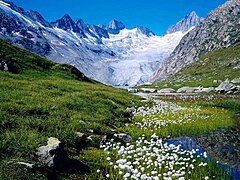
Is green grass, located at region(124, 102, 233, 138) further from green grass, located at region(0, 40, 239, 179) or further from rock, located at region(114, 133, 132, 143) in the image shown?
rock, located at region(114, 133, 132, 143)

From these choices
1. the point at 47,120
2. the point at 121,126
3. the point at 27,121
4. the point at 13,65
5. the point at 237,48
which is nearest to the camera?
the point at 27,121

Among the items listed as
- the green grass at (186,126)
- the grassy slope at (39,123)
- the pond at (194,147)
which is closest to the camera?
the grassy slope at (39,123)

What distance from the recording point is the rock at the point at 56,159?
11188 mm

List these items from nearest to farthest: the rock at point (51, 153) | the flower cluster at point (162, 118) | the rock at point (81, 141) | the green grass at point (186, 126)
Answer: the rock at point (51, 153), the rock at point (81, 141), the green grass at point (186, 126), the flower cluster at point (162, 118)

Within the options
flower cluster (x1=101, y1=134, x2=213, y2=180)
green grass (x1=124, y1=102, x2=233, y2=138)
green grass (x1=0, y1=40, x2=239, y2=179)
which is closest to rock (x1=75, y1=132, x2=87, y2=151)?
Answer: green grass (x1=0, y1=40, x2=239, y2=179)

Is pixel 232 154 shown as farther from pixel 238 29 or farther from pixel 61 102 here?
pixel 238 29

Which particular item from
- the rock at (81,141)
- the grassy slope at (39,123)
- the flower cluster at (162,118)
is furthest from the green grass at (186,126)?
the rock at (81,141)

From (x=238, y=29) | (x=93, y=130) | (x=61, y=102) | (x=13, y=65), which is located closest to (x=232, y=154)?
(x=93, y=130)

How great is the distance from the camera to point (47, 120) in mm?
16328

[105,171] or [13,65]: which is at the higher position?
[13,65]

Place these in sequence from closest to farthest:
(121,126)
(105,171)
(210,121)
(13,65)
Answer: (105,171), (121,126), (210,121), (13,65)

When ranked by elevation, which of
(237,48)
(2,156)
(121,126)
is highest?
(237,48)

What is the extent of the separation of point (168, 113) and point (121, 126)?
6477 mm

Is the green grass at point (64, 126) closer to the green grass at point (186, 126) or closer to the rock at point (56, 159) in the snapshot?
the green grass at point (186, 126)
